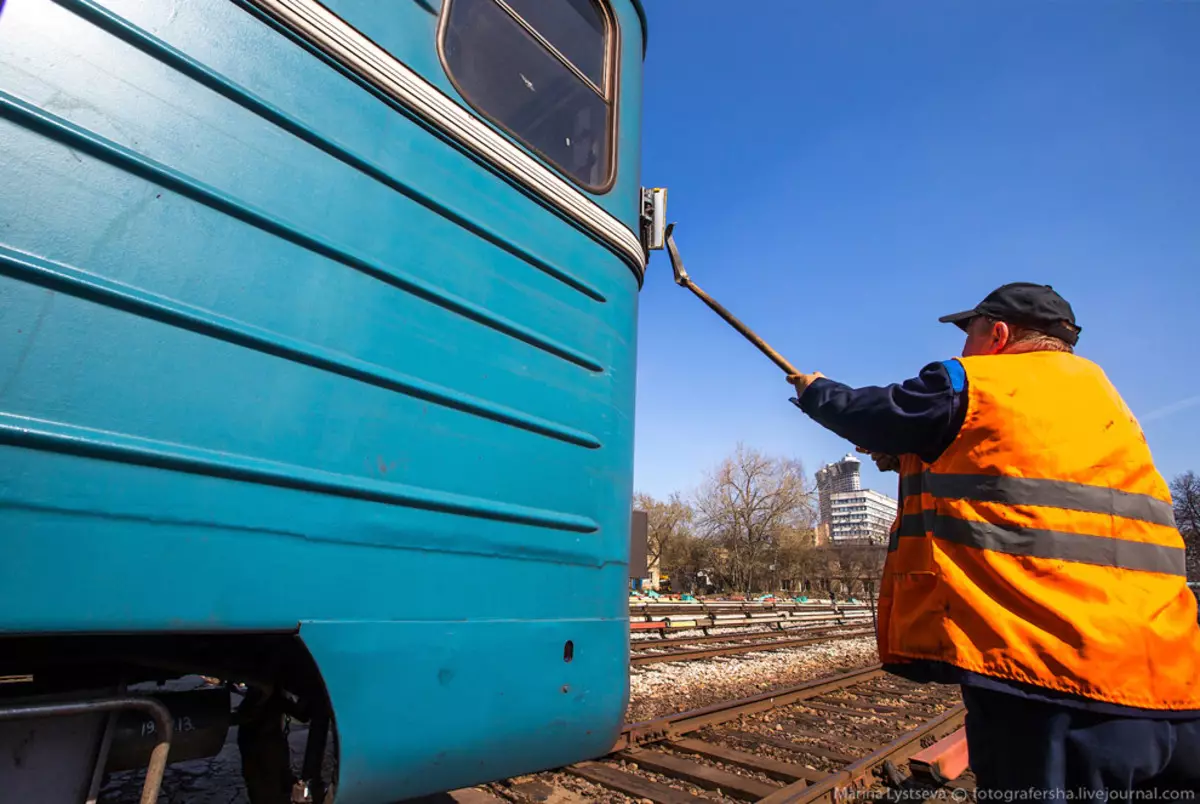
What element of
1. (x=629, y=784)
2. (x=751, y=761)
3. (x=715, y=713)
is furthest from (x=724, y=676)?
(x=629, y=784)

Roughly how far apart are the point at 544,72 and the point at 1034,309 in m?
1.90

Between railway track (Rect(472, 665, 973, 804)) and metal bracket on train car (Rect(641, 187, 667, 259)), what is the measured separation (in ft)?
10.2

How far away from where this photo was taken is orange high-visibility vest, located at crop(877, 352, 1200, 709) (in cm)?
154

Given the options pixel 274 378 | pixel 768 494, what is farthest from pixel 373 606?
pixel 768 494

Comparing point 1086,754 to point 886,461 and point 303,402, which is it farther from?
point 303,402

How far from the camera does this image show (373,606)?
5.12ft

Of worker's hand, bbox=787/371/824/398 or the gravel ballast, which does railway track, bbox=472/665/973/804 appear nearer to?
the gravel ballast

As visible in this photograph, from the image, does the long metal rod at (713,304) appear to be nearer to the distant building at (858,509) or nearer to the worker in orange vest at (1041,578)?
the worker in orange vest at (1041,578)

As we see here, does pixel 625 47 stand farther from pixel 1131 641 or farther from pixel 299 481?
pixel 1131 641

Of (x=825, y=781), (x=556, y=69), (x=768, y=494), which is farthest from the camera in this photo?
(x=768, y=494)

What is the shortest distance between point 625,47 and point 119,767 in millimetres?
3033

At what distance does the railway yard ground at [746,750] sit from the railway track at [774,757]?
0.4 inches

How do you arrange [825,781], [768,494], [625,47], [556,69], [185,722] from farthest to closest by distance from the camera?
[768,494] → [825,781] → [625,47] → [556,69] → [185,722]

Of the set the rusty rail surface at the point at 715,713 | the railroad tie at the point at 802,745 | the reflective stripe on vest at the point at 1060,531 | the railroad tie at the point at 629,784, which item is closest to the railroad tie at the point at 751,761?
the rusty rail surface at the point at 715,713
